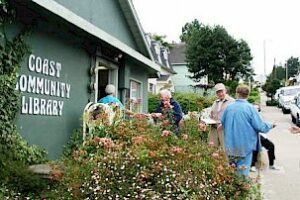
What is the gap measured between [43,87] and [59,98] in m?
0.78

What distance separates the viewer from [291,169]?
11.2 m

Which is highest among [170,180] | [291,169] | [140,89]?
[140,89]

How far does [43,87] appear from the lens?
817 centimetres

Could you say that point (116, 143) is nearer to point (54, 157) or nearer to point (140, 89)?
point (54, 157)

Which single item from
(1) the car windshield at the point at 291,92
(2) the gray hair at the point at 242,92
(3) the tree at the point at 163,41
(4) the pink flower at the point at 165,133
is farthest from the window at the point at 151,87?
(4) the pink flower at the point at 165,133

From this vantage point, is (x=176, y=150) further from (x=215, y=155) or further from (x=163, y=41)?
(x=163, y=41)

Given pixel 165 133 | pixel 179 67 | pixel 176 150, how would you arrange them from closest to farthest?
1. pixel 176 150
2. pixel 165 133
3. pixel 179 67

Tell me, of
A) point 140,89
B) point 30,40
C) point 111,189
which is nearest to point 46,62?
point 30,40

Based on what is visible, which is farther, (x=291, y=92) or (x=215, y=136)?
(x=291, y=92)

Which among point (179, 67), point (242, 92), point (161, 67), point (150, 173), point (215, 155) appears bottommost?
point (150, 173)

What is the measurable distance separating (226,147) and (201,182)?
85.5 inches

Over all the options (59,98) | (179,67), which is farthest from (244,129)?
(179,67)

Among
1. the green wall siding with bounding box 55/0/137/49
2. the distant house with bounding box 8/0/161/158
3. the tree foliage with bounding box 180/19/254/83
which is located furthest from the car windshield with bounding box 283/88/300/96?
the distant house with bounding box 8/0/161/158

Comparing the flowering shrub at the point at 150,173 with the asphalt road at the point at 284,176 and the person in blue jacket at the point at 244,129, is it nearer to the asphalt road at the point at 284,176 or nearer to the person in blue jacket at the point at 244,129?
the person in blue jacket at the point at 244,129
